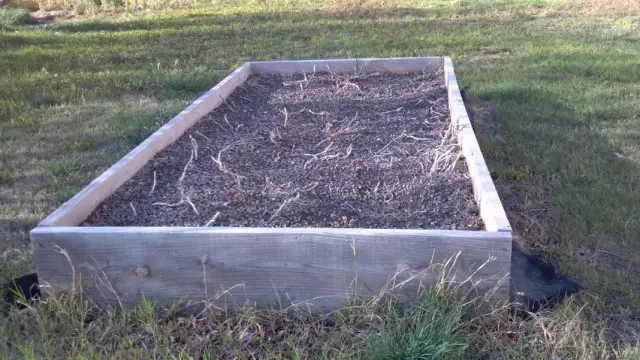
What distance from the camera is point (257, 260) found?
3271 millimetres

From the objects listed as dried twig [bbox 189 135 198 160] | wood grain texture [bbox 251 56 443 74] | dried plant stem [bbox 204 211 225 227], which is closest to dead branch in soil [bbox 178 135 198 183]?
dried twig [bbox 189 135 198 160]

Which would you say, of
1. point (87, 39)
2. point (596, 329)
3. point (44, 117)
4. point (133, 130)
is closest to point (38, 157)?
point (133, 130)

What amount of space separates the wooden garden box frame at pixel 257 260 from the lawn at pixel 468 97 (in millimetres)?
443

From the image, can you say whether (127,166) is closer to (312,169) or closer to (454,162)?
(312,169)

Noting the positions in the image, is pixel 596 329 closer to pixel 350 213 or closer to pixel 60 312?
pixel 350 213

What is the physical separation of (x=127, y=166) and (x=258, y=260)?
1569 millimetres

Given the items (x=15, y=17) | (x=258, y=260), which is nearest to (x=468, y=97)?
(x=258, y=260)

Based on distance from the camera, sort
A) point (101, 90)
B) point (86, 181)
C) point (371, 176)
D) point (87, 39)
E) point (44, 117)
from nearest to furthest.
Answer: point (371, 176), point (86, 181), point (44, 117), point (101, 90), point (87, 39)

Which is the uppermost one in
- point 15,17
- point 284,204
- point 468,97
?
point 284,204

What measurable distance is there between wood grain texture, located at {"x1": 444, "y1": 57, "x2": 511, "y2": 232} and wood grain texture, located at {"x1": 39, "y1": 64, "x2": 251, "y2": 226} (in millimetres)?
1920

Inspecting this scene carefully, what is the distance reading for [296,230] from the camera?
128 inches

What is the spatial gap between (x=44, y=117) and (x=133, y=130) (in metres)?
1.15

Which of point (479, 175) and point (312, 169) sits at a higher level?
point (479, 175)

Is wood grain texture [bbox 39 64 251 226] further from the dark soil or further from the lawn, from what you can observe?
the lawn
